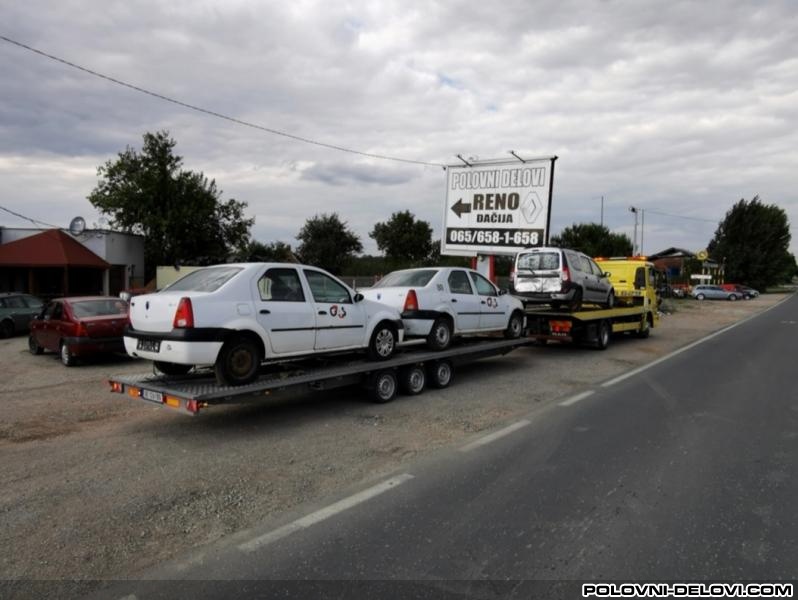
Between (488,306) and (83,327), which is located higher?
(488,306)

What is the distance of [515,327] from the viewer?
11727 mm

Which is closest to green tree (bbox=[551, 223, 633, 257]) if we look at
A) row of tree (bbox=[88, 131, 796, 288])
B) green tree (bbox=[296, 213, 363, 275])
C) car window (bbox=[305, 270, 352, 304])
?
row of tree (bbox=[88, 131, 796, 288])

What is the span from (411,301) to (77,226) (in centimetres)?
2406

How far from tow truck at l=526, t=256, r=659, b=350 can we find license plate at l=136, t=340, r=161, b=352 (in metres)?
8.00

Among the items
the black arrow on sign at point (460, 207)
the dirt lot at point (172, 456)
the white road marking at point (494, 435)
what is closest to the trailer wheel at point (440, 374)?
the dirt lot at point (172, 456)

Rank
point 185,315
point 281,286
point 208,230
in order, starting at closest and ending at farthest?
1. point 185,315
2. point 281,286
3. point 208,230

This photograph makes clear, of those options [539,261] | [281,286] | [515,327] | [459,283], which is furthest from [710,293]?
[281,286]

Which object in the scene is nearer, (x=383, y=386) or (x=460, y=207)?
(x=383, y=386)

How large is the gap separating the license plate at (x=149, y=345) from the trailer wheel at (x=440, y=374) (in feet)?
14.2

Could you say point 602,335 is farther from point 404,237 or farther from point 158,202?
point 404,237

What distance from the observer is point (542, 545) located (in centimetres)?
379

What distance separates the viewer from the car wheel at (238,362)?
6359 mm

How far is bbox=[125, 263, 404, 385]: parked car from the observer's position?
6.15m

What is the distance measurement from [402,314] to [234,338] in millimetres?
3341
